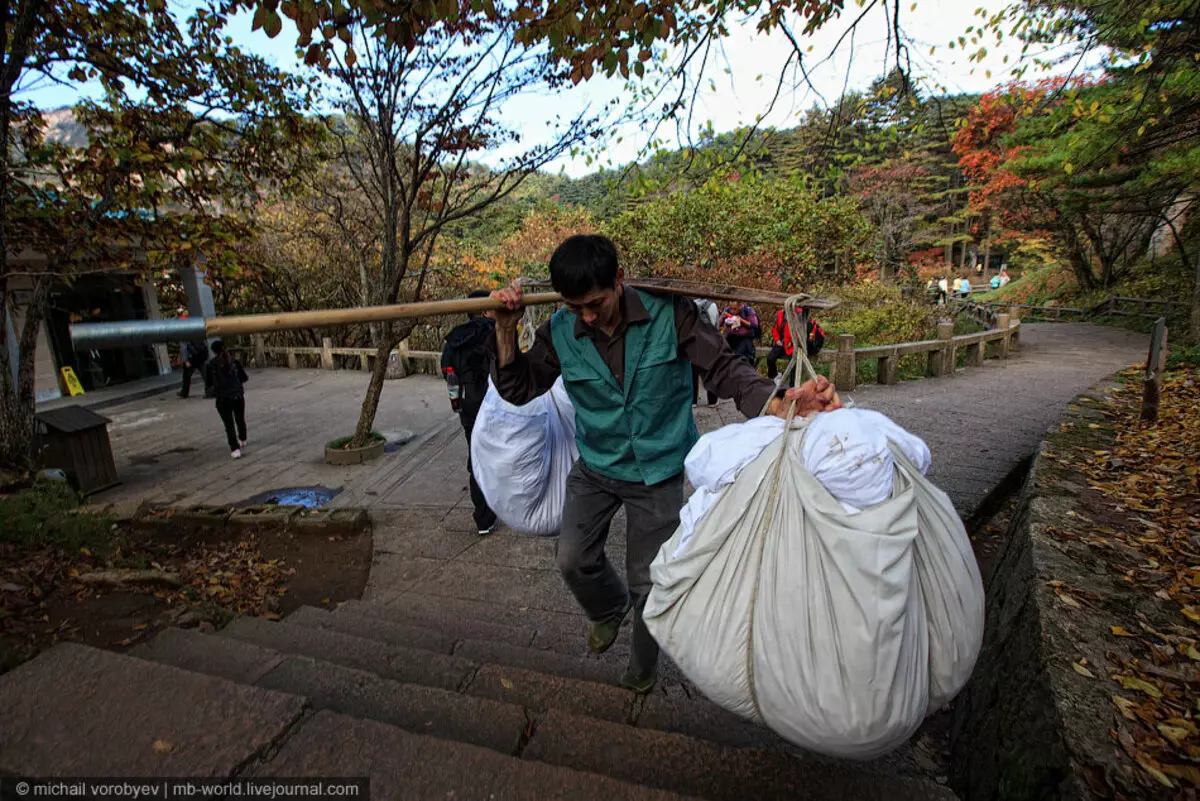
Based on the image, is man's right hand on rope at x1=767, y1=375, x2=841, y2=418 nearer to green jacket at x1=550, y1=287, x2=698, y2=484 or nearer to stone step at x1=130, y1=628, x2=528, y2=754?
green jacket at x1=550, y1=287, x2=698, y2=484

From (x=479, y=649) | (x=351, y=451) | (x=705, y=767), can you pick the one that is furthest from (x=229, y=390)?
(x=705, y=767)

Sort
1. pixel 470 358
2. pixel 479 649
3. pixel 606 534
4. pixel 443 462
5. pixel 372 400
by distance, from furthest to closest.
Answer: pixel 372 400 → pixel 443 462 → pixel 470 358 → pixel 479 649 → pixel 606 534

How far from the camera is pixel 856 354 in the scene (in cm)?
864

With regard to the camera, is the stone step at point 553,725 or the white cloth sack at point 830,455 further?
the stone step at point 553,725

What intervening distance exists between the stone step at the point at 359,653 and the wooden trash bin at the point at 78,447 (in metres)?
5.34

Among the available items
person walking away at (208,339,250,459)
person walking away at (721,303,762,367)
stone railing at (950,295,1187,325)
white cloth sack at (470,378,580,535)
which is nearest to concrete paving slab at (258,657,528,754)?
white cloth sack at (470,378,580,535)

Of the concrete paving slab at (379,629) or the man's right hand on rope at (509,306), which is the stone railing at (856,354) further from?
the man's right hand on rope at (509,306)

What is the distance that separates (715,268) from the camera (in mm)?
13078

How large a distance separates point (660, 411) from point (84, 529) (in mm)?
3968

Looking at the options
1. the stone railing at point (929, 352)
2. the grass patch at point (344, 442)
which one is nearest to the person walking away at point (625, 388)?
the grass patch at point (344, 442)

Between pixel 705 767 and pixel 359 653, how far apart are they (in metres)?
1.50

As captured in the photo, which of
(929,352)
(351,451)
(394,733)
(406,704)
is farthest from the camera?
(929,352)

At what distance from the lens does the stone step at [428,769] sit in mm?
1360

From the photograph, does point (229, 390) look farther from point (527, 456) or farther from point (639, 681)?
point (639, 681)
